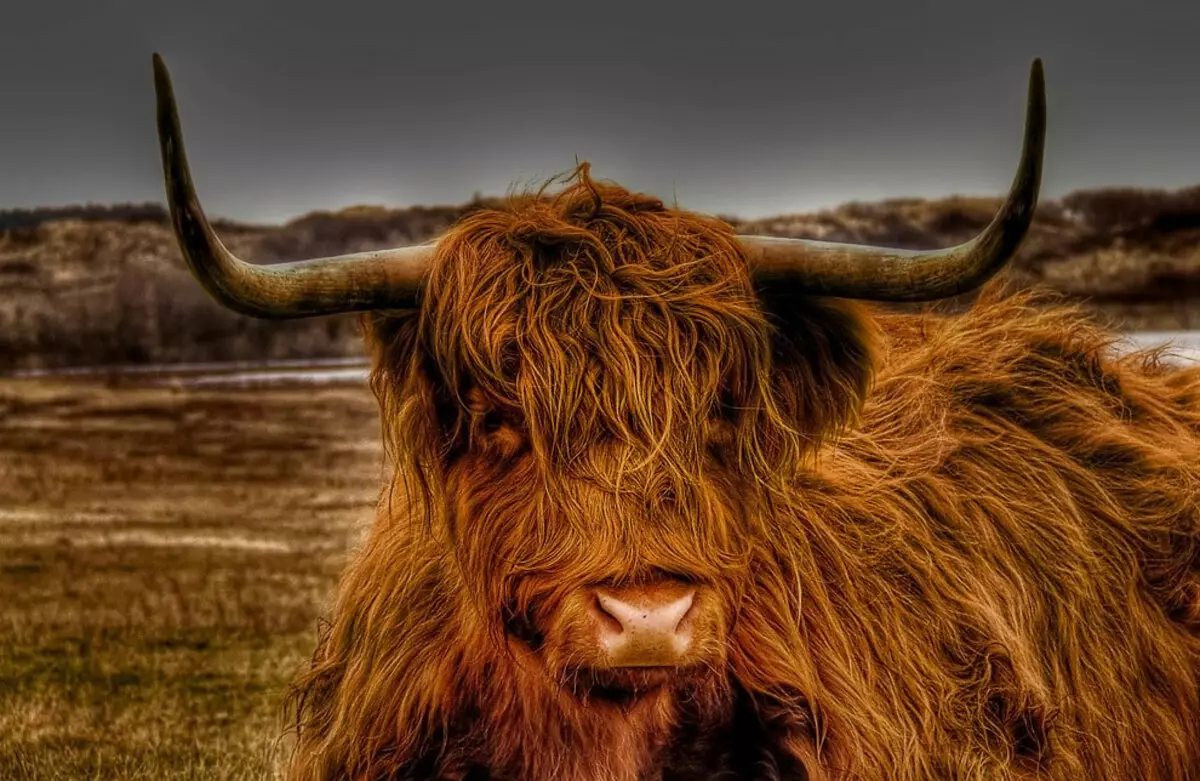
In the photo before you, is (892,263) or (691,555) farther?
(892,263)

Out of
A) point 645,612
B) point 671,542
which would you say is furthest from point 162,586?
point 645,612

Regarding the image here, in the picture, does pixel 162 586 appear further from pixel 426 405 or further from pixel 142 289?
pixel 142 289

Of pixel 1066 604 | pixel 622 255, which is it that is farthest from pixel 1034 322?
pixel 622 255

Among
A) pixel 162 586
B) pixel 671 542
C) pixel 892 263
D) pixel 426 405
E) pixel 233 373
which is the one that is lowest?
pixel 233 373

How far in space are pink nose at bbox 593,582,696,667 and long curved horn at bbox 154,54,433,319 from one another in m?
1.06

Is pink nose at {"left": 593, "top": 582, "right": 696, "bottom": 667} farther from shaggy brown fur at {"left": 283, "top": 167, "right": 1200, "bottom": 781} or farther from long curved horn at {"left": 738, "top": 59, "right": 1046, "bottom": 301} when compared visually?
long curved horn at {"left": 738, "top": 59, "right": 1046, "bottom": 301}

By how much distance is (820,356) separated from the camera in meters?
3.90

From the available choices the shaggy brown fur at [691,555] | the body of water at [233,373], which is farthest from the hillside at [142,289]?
the shaggy brown fur at [691,555]

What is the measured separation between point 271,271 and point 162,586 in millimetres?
11410

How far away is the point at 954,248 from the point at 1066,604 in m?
1.56

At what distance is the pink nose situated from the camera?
9.77ft

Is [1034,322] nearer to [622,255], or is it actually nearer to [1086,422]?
[1086,422]

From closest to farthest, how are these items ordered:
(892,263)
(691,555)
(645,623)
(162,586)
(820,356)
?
(645,623), (691,555), (892,263), (820,356), (162,586)

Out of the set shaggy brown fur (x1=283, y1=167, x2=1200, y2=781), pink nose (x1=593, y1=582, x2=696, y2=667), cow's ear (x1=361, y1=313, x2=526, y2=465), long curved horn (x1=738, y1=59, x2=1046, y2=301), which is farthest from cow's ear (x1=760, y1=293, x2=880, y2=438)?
pink nose (x1=593, y1=582, x2=696, y2=667)
